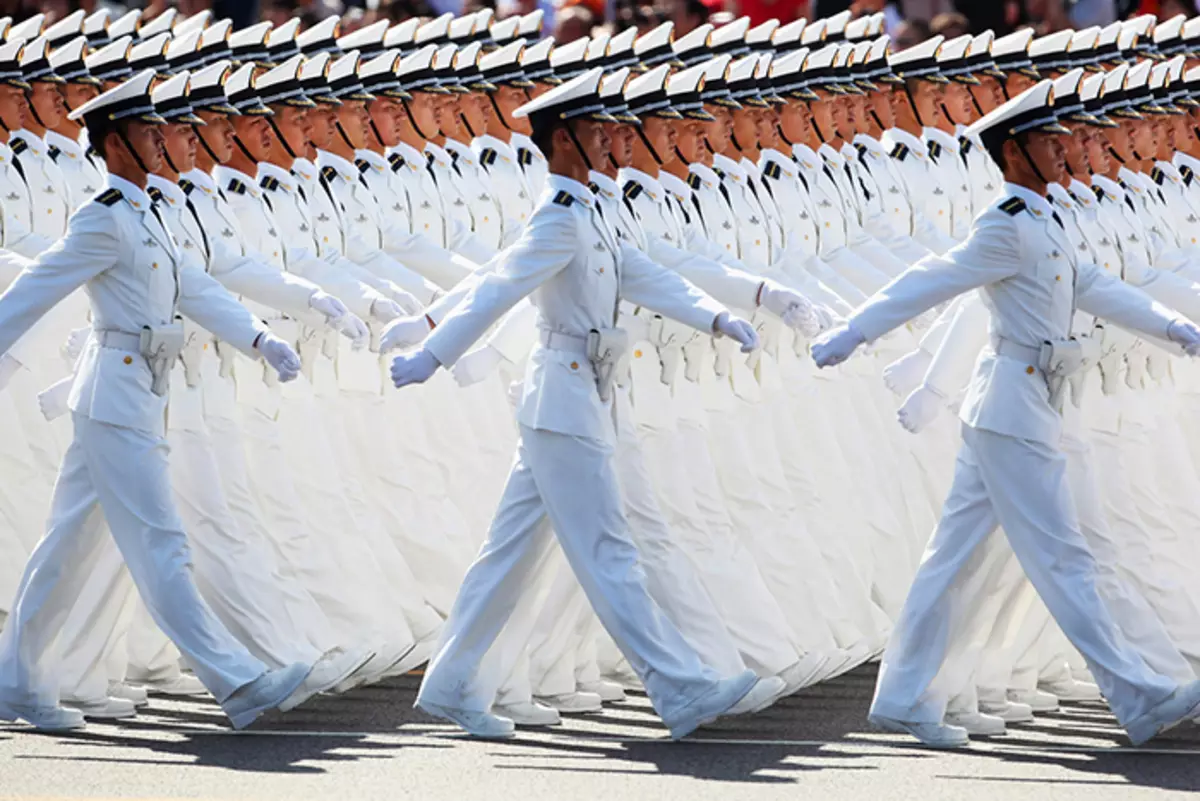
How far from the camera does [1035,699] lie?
35.1 feet

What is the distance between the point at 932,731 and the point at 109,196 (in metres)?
2.96

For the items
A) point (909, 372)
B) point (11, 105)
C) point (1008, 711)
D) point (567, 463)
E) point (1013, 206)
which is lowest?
point (1008, 711)

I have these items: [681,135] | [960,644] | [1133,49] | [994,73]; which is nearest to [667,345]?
[681,135]

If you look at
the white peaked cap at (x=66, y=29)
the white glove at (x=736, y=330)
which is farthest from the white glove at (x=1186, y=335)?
the white peaked cap at (x=66, y=29)

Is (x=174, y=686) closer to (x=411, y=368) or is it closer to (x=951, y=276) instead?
(x=411, y=368)

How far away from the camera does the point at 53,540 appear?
395 inches

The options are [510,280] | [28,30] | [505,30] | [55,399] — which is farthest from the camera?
[505,30]

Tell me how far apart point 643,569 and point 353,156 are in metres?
3.11

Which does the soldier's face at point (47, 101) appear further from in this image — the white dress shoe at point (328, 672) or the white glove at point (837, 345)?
the white glove at point (837, 345)

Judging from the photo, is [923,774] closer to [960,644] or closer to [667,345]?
[960,644]

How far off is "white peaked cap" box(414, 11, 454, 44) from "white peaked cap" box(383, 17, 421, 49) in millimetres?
31

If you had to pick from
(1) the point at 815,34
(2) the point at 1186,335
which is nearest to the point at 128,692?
(2) the point at 1186,335

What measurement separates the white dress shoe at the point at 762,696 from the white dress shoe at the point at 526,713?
558 millimetres

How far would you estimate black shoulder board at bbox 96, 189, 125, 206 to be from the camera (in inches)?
392
